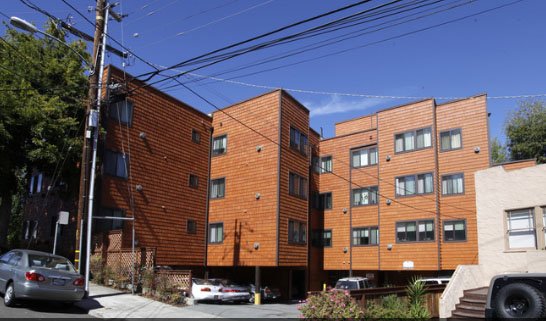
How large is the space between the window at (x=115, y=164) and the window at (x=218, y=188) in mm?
6499

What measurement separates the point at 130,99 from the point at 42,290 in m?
13.9

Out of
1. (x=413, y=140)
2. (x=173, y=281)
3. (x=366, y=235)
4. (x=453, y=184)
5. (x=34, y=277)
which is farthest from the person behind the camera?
(x=366, y=235)

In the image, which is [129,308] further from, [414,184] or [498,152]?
[498,152]

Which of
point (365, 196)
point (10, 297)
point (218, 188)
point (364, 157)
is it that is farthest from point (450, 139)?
point (10, 297)

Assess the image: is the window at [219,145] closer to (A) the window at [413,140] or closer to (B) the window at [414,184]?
(A) the window at [413,140]

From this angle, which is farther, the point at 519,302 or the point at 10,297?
the point at 10,297

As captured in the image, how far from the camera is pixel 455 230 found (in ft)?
89.3

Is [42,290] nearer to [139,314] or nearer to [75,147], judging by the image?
[139,314]

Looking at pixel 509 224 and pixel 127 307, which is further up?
pixel 509 224

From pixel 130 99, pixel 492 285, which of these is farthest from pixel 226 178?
pixel 492 285

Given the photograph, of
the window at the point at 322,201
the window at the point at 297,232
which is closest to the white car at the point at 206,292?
the window at the point at 297,232

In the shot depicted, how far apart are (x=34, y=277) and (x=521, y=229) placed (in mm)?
15392

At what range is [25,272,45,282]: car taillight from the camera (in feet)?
41.8

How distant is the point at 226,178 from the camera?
2916 cm
